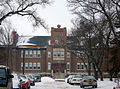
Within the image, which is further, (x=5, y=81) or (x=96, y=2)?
(x=96, y=2)

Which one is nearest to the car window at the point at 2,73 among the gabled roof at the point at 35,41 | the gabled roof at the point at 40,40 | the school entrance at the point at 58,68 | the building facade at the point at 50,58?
the building facade at the point at 50,58

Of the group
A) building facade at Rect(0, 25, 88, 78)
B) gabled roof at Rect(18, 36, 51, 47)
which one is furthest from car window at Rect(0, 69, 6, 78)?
gabled roof at Rect(18, 36, 51, 47)

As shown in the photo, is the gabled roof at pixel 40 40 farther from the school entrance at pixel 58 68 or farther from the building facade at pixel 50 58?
the school entrance at pixel 58 68

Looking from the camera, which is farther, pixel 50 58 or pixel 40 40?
pixel 40 40

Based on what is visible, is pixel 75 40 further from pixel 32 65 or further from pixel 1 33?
pixel 32 65

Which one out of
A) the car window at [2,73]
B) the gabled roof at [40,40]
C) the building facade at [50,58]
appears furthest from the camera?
the gabled roof at [40,40]

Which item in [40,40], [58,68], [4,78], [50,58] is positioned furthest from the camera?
[40,40]

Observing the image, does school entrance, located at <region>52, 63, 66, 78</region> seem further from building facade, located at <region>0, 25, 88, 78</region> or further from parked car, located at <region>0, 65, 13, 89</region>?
parked car, located at <region>0, 65, 13, 89</region>

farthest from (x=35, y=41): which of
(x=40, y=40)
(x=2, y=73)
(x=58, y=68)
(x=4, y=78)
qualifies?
(x=4, y=78)

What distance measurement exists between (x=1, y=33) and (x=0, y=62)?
12086mm

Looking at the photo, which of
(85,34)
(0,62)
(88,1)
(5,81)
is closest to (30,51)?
(0,62)

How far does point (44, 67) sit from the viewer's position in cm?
7006

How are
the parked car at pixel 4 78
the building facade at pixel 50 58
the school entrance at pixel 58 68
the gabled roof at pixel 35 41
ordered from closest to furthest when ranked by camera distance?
the parked car at pixel 4 78 < the school entrance at pixel 58 68 < the building facade at pixel 50 58 < the gabled roof at pixel 35 41

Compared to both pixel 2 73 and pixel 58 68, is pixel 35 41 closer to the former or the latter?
pixel 58 68
